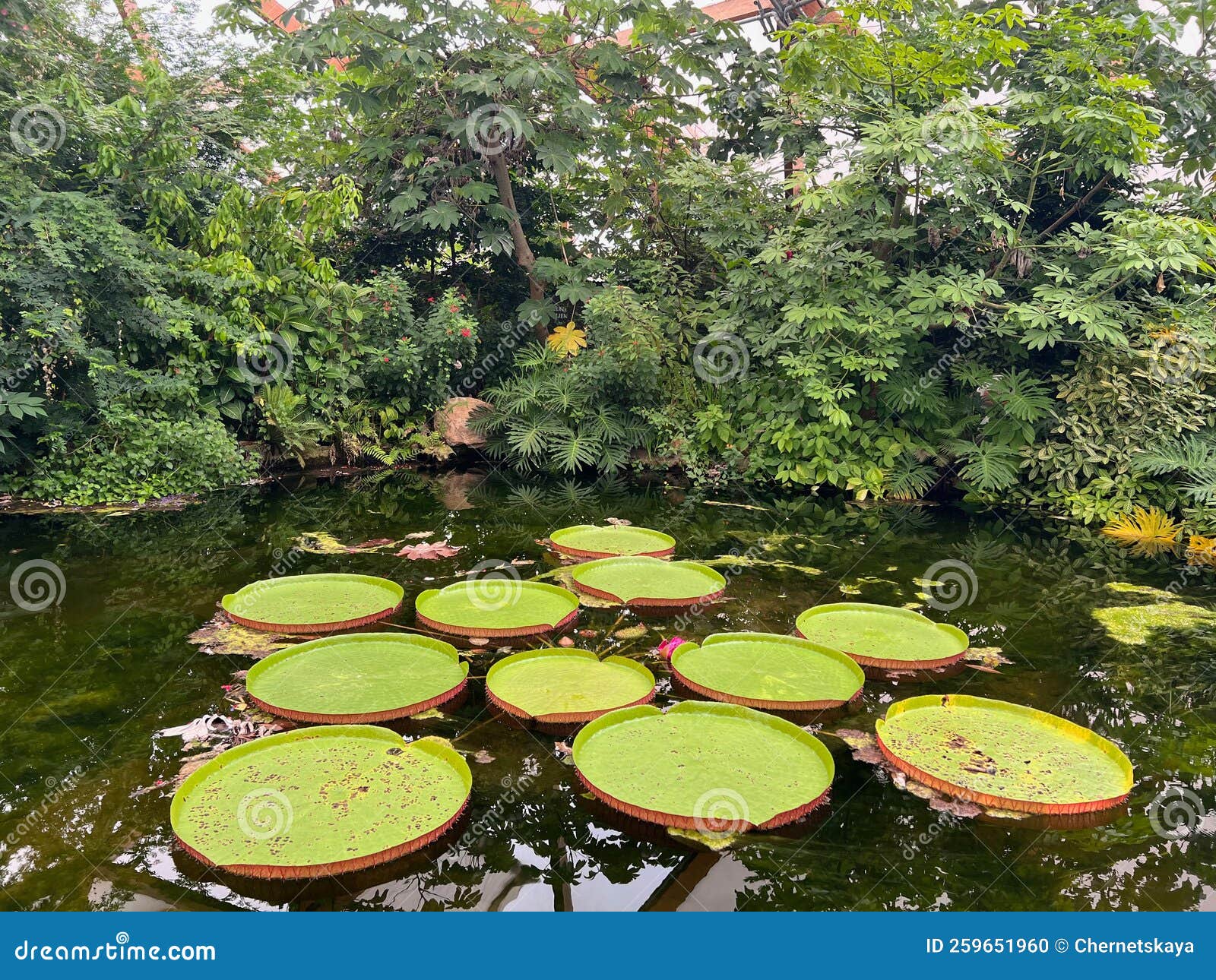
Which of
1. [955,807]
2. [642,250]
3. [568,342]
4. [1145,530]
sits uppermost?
[642,250]

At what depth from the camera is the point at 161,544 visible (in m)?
5.27

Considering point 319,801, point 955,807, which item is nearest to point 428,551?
point 319,801

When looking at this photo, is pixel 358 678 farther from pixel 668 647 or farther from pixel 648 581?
pixel 648 581

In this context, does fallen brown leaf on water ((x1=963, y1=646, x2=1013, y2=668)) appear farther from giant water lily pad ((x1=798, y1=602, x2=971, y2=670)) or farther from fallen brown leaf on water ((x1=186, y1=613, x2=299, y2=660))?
fallen brown leaf on water ((x1=186, y1=613, x2=299, y2=660))

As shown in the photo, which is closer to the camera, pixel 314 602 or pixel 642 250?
pixel 314 602

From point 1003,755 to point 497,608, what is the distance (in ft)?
7.67

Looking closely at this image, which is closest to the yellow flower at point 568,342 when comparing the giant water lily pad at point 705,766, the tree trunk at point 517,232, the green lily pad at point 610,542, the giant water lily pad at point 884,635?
the tree trunk at point 517,232

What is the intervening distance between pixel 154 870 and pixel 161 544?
3576mm

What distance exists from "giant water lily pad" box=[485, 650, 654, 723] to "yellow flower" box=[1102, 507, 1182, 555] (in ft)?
15.8

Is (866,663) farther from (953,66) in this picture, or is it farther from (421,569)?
(953,66)

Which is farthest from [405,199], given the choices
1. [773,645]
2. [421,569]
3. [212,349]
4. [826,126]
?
[773,645]

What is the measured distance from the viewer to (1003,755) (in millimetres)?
2785

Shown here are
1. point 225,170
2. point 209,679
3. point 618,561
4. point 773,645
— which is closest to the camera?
point 209,679

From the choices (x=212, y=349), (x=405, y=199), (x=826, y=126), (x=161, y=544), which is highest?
(x=826, y=126)
